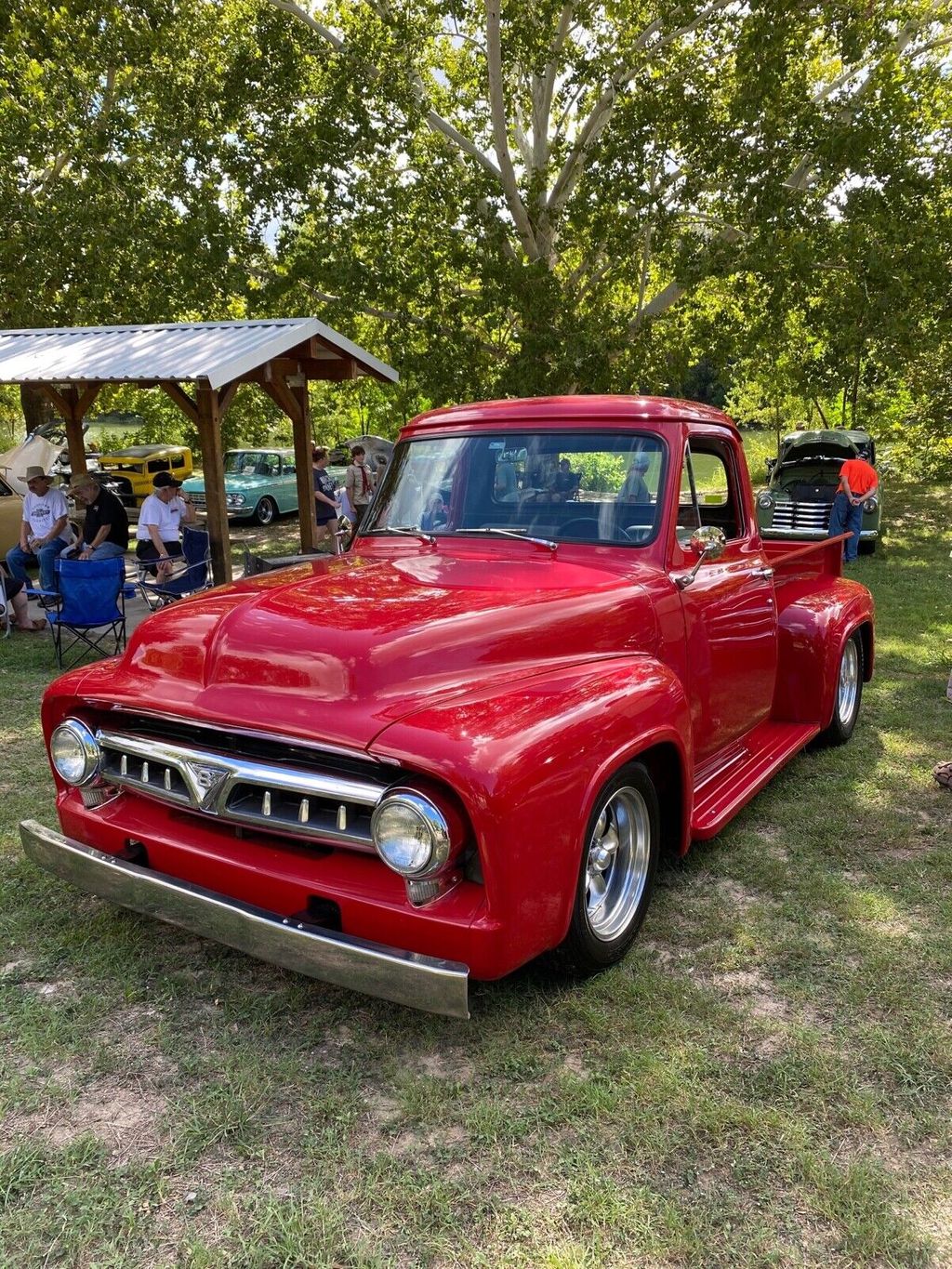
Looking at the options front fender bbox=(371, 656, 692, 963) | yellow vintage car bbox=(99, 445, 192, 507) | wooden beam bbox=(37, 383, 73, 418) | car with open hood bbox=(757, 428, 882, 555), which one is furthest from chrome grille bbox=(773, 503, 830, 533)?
yellow vintage car bbox=(99, 445, 192, 507)

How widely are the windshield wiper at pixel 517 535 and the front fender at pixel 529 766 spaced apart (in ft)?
2.97

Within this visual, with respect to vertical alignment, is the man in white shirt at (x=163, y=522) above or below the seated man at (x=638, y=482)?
below

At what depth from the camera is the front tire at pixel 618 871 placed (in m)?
3.22

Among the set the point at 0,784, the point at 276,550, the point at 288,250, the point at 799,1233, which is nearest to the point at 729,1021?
the point at 799,1233

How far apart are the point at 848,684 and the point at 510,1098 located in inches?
161

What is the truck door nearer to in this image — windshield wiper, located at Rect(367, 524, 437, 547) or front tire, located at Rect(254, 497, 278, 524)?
windshield wiper, located at Rect(367, 524, 437, 547)

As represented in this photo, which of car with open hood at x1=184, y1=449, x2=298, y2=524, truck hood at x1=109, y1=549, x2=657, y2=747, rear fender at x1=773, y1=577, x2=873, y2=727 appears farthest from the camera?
car with open hood at x1=184, y1=449, x2=298, y2=524

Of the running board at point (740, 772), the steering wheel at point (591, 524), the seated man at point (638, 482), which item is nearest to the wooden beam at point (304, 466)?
the running board at point (740, 772)

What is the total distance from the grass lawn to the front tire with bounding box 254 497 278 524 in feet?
58.3

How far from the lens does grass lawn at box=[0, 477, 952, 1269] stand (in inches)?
92.7

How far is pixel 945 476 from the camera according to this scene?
70.4 ft

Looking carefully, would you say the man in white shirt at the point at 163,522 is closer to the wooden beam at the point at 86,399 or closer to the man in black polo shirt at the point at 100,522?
the man in black polo shirt at the point at 100,522

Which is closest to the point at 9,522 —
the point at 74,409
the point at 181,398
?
the point at 74,409

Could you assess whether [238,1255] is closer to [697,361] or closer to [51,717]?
[51,717]
